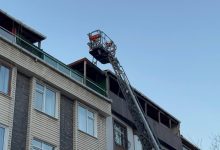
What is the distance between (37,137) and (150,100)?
1305 centimetres

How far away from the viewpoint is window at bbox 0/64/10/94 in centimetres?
2142

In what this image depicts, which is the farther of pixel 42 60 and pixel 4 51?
pixel 42 60

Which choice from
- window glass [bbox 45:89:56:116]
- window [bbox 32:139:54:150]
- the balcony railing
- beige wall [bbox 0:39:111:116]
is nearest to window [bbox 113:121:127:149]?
beige wall [bbox 0:39:111:116]

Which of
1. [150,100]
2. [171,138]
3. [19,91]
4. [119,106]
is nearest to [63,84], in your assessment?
[19,91]

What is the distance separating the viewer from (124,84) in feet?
91.0

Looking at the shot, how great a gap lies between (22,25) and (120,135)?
9222mm

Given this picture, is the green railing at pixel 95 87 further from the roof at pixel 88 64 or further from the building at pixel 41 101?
the roof at pixel 88 64

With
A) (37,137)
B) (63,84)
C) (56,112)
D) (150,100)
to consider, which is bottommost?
(37,137)

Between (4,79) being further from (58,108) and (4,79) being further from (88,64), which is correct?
(88,64)

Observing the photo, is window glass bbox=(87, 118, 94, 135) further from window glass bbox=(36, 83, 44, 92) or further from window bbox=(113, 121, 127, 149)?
window glass bbox=(36, 83, 44, 92)

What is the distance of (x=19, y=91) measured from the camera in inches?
874

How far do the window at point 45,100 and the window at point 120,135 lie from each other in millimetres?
5437

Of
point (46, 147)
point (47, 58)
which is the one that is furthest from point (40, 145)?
point (47, 58)

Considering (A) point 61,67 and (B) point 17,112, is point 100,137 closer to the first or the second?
(A) point 61,67
